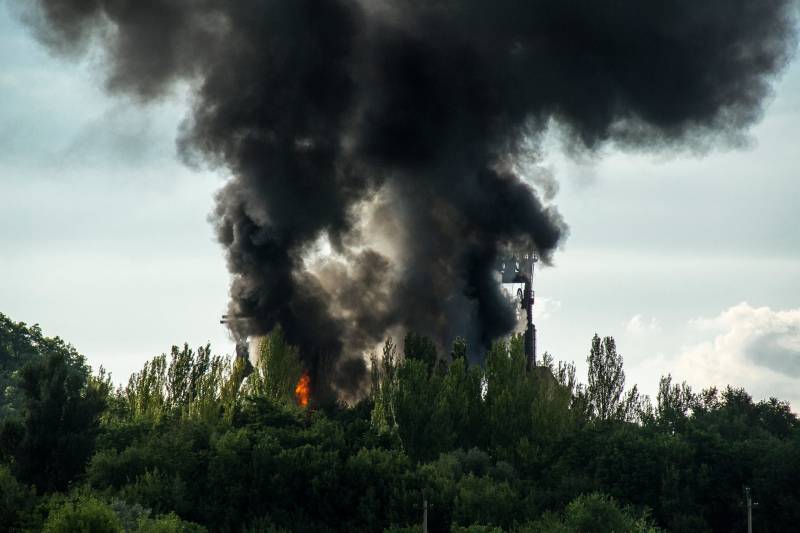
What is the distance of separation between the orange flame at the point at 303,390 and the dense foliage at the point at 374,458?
7.32ft

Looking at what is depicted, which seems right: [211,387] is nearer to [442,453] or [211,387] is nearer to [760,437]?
[442,453]

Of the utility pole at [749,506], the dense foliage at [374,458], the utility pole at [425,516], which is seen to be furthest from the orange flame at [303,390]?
the utility pole at [749,506]

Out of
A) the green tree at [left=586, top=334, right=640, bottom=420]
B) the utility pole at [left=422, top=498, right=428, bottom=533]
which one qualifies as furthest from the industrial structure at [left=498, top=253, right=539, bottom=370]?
the utility pole at [left=422, top=498, right=428, bottom=533]

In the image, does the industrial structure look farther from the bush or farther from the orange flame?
the bush

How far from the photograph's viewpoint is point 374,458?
6550cm

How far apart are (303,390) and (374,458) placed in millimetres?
28940

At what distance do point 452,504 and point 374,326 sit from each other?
38111 millimetres

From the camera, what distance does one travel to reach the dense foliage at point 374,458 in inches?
2386

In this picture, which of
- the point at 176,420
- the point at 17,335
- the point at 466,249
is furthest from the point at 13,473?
the point at 17,335

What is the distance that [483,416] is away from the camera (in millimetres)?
79375

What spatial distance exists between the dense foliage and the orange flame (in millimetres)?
2230

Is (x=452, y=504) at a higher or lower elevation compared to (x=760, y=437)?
lower

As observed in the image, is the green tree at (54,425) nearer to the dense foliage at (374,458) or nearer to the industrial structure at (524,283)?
the dense foliage at (374,458)

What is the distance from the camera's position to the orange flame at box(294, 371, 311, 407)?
92.9m
